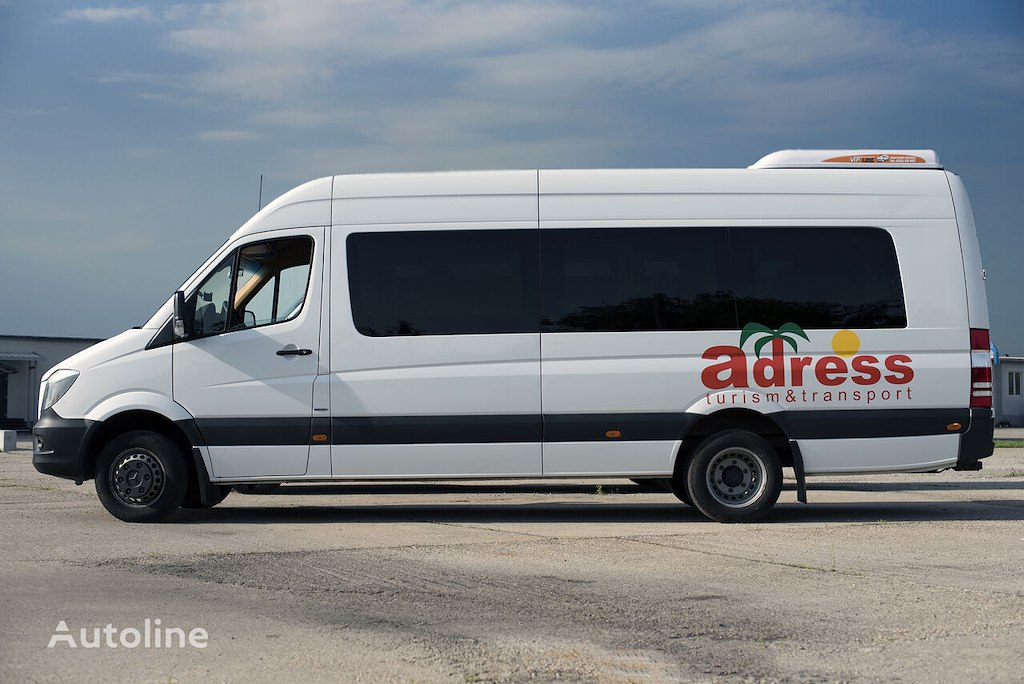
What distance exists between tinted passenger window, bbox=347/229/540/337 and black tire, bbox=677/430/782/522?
1.92 m

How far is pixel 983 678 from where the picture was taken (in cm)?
500

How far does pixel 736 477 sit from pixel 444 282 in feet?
10.4

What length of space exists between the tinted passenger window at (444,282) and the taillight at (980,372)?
395 centimetres

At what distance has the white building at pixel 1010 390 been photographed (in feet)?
196

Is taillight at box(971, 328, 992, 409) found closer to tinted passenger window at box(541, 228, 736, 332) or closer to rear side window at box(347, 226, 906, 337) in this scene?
rear side window at box(347, 226, 906, 337)

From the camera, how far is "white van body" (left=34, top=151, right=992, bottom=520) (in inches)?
423

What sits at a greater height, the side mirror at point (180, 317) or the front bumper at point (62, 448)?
the side mirror at point (180, 317)

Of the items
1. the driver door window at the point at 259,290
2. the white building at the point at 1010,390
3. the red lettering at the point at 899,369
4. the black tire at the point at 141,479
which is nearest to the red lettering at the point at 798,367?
the red lettering at the point at 899,369

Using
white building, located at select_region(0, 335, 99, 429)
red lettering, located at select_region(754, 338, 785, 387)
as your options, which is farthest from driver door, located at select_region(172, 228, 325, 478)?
white building, located at select_region(0, 335, 99, 429)

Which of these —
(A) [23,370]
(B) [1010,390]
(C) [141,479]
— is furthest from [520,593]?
(B) [1010,390]

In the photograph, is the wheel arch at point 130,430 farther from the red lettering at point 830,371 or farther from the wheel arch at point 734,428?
the red lettering at point 830,371

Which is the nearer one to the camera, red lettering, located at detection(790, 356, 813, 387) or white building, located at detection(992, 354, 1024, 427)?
red lettering, located at detection(790, 356, 813, 387)

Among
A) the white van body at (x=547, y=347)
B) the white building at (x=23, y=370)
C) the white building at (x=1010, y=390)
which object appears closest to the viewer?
the white van body at (x=547, y=347)

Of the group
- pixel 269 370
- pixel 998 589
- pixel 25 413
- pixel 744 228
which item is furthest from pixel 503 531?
pixel 25 413
